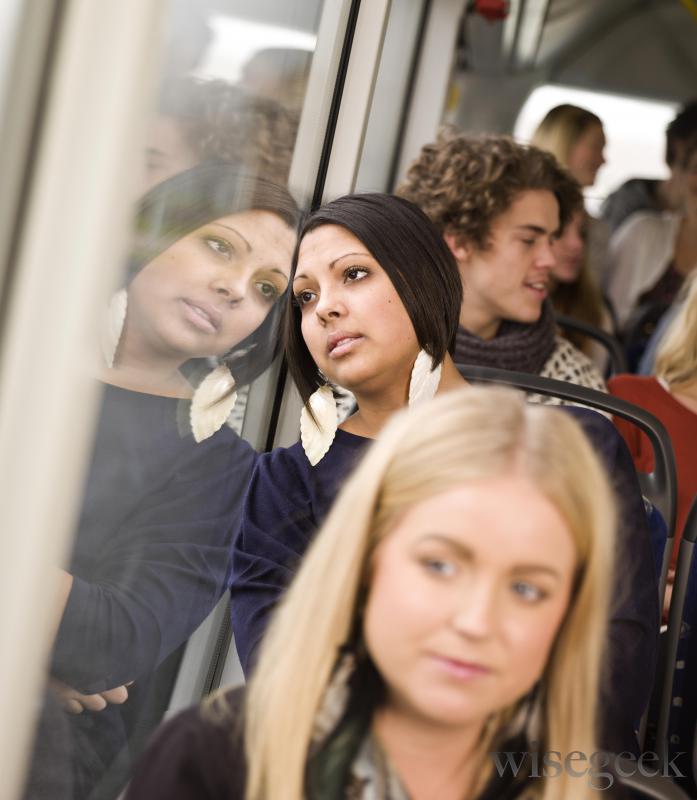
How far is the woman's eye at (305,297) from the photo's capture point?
1.26 m

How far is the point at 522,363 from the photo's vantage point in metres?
2.34

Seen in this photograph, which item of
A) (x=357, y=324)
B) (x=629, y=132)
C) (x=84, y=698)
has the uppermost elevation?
(x=629, y=132)

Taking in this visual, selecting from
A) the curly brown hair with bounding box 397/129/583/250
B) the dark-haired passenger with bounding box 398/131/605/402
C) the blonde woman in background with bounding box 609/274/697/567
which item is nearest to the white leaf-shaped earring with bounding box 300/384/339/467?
the dark-haired passenger with bounding box 398/131/605/402

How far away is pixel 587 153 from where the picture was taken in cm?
340

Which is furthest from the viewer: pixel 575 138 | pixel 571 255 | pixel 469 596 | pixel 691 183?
pixel 691 183

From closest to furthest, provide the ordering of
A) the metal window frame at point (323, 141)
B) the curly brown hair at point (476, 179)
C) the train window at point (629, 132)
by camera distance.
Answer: the metal window frame at point (323, 141) < the curly brown hair at point (476, 179) < the train window at point (629, 132)

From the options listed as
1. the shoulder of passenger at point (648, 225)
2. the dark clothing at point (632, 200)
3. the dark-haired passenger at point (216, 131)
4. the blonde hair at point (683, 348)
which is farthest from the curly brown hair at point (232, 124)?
the dark clothing at point (632, 200)

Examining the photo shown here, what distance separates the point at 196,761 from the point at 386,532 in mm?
189

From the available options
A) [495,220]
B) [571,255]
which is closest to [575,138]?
[571,255]

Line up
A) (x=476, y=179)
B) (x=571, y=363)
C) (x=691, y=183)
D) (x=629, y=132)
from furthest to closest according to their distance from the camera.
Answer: (x=629, y=132), (x=691, y=183), (x=571, y=363), (x=476, y=179)

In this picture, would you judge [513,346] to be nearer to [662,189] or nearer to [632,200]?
[662,189]

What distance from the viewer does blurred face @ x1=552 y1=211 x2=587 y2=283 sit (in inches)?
123

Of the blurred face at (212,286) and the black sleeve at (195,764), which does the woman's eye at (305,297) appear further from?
the black sleeve at (195,764)

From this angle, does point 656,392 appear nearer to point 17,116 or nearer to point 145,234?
point 145,234
